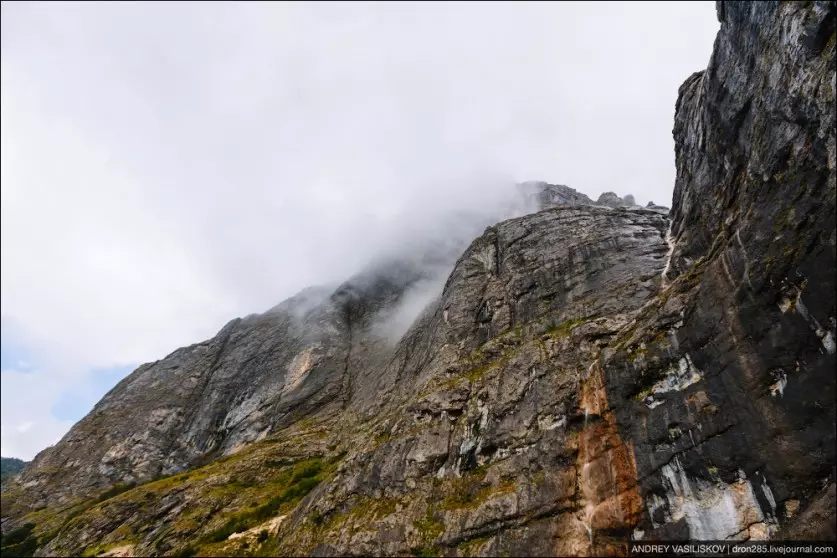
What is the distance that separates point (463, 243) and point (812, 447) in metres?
106

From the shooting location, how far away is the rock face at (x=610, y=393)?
22.5 m

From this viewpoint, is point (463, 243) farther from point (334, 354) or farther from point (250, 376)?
point (250, 376)

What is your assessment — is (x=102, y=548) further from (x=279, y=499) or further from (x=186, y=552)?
(x=279, y=499)

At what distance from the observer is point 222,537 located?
4716 cm

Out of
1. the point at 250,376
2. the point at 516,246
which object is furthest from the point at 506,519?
the point at 250,376

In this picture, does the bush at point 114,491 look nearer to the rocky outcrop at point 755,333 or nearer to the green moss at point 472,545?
the green moss at point 472,545

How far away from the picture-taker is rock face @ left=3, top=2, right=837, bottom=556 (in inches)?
885

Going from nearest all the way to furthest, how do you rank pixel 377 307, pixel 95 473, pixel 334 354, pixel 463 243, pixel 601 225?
1. pixel 601 225
2. pixel 95 473
3. pixel 334 354
4. pixel 377 307
5. pixel 463 243

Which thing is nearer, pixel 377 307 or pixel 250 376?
pixel 250 376

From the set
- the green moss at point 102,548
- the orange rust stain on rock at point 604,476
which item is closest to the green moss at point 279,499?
the green moss at point 102,548

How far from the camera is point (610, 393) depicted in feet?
104

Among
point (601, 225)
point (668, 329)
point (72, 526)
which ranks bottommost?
point (72, 526)

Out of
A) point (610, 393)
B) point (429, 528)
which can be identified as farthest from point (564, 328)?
point (429, 528)

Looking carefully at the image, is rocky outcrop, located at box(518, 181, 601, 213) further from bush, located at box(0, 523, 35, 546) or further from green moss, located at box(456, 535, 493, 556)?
bush, located at box(0, 523, 35, 546)
